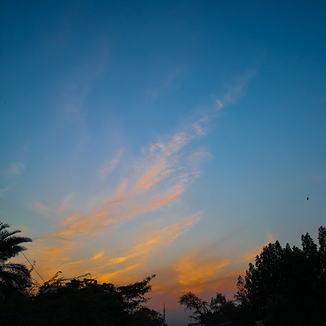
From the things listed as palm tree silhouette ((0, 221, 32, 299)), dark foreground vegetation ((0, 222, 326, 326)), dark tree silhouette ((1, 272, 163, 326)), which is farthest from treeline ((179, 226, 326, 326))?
palm tree silhouette ((0, 221, 32, 299))

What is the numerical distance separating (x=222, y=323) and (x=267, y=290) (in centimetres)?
2419

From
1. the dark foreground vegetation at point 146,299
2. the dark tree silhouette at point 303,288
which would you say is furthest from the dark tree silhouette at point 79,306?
the dark tree silhouette at point 303,288

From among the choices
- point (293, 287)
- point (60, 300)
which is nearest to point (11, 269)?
point (60, 300)

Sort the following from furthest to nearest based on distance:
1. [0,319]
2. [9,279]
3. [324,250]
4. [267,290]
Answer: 1. [267,290]
2. [324,250]
3. [9,279]
4. [0,319]

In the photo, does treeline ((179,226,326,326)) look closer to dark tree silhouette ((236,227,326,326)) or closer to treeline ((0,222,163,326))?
dark tree silhouette ((236,227,326,326))

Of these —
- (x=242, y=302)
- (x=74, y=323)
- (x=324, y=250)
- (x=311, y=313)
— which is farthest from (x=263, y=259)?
(x=74, y=323)

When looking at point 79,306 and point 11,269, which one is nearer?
point 79,306

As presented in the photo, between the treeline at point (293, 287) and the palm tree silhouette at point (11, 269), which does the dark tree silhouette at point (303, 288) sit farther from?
the palm tree silhouette at point (11, 269)

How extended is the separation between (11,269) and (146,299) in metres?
10.4

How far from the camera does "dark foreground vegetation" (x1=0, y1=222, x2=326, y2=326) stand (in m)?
14.3

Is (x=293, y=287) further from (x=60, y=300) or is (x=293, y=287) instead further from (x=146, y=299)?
(x=60, y=300)

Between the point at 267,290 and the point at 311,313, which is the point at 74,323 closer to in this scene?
the point at 311,313

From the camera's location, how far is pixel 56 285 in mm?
20719

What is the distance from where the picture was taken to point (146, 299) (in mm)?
21094
